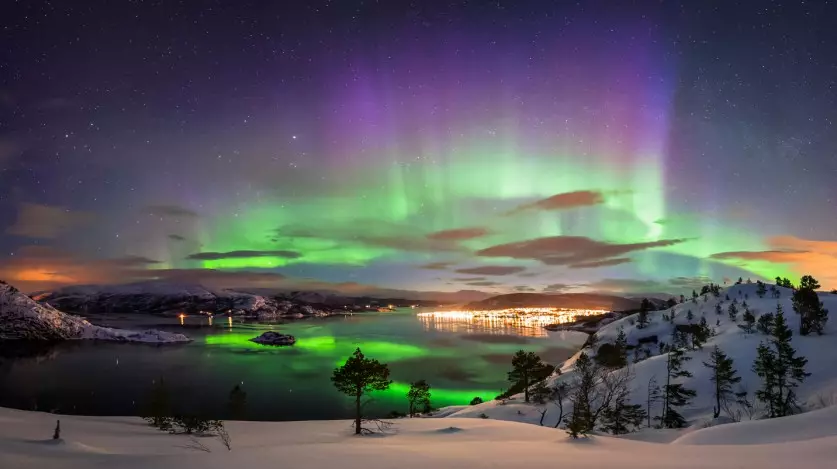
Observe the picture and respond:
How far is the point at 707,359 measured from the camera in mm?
88062

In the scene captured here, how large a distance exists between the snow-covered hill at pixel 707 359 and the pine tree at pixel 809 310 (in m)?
1.93

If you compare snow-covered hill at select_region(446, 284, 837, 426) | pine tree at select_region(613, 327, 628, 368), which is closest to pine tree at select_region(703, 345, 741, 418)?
snow-covered hill at select_region(446, 284, 837, 426)

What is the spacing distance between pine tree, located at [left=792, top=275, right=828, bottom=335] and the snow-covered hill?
1.93 metres

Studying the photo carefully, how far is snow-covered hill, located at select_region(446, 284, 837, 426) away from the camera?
69625mm

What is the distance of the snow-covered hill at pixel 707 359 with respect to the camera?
228 ft

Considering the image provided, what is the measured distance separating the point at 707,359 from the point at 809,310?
28.5 metres

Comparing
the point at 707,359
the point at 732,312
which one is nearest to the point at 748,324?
the point at 732,312

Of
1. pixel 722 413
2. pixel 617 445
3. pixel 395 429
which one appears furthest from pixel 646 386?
pixel 617 445

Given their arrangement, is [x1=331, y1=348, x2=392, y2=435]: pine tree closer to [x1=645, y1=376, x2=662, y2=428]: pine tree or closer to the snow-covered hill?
the snow-covered hill

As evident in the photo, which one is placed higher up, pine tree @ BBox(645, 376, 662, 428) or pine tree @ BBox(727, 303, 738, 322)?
pine tree @ BBox(727, 303, 738, 322)

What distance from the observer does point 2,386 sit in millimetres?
136250

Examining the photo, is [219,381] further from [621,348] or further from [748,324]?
[748,324]

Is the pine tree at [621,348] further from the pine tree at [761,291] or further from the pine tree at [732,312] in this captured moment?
the pine tree at [761,291]

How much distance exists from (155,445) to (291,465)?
2030 centimetres
